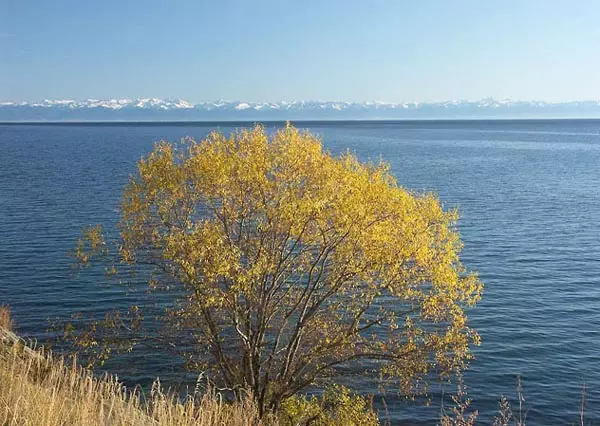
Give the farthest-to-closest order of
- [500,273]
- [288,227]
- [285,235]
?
[500,273] → [285,235] → [288,227]

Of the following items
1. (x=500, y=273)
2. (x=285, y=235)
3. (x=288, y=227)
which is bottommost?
(x=500, y=273)

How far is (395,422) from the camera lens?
30.7 meters

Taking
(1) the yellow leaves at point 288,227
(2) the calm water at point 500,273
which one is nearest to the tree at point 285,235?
(1) the yellow leaves at point 288,227

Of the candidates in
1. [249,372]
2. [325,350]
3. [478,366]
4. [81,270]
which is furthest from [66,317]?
[478,366]

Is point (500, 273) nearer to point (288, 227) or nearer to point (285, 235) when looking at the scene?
point (285, 235)

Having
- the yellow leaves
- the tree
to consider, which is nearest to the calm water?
the tree

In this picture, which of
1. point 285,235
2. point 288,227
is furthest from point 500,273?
point 288,227

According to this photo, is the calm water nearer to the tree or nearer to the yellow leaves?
the tree

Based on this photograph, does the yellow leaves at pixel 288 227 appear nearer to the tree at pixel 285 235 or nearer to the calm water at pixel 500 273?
the tree at pixel 285 235

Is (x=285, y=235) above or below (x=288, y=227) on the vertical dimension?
below

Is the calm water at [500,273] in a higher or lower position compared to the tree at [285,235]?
lower

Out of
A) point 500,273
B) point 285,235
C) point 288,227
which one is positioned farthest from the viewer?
point 500,273

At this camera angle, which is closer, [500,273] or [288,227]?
[288,227]

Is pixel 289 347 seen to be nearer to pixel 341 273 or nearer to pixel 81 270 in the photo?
pixel 341 273
